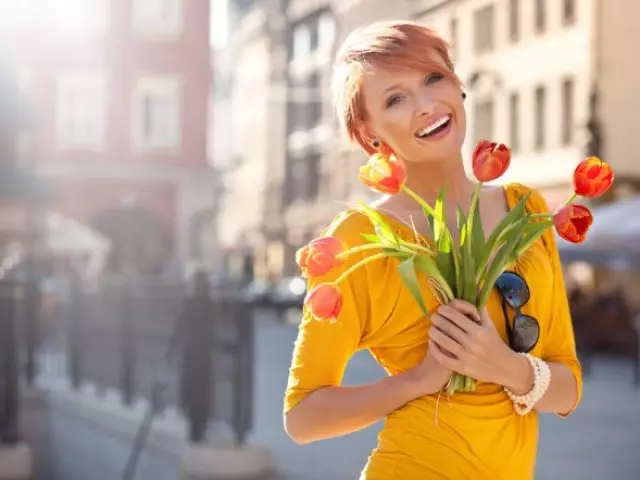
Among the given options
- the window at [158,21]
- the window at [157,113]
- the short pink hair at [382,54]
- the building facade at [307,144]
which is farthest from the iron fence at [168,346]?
the building facade at [307,144]

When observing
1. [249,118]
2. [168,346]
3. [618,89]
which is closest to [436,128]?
[168,346]

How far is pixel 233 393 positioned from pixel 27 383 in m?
4.64

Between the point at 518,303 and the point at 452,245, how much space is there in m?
0.19

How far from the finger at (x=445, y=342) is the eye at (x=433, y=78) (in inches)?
17.8

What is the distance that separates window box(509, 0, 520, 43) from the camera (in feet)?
125

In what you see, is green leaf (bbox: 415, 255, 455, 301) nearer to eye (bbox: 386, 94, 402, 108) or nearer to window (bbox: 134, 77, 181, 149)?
eye (bbox: 386, 94, 402, 108)

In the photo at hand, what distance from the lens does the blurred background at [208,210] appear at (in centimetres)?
1088

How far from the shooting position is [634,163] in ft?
106

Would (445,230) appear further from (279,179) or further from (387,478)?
(279,179)

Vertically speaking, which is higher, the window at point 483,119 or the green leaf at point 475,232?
the window at point 483,119

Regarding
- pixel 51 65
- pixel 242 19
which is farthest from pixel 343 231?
pixel 242 19

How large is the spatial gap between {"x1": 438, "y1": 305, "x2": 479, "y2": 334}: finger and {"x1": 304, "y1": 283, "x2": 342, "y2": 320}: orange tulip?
0.17 metres

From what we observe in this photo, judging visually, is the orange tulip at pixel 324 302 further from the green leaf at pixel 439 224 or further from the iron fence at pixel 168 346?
the iron fence at pixel 168 346

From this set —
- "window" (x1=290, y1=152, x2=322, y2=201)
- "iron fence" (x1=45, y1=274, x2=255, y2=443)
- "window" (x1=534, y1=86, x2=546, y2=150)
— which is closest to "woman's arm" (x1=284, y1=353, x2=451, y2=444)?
"iron fence" (x1=45, y1=274, x2=255, y2=443)
